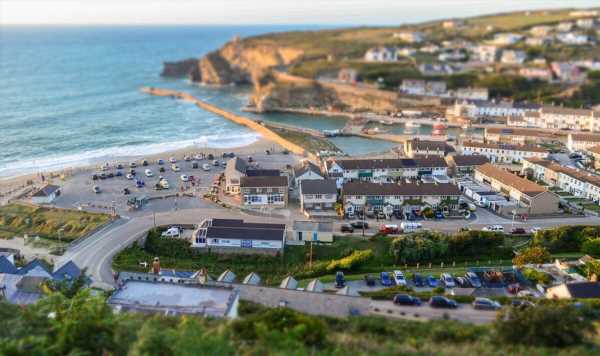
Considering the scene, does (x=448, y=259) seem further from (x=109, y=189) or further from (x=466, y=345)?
(x=109, y=189)

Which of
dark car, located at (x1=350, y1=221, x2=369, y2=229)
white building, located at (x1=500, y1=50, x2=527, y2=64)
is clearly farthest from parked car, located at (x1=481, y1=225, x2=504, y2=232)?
white building, located at (x1=500, y1=50, x2=527, y2=64)

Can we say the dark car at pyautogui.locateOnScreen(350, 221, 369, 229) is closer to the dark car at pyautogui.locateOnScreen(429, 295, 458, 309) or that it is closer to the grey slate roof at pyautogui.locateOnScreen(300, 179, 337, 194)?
the grey slate roof at pyautogui.locateOnScreen(300, 179, 337, 194)

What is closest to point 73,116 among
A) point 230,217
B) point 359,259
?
point 230,217

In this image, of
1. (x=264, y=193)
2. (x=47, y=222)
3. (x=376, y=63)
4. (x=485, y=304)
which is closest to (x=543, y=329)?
(x=485, y=304)

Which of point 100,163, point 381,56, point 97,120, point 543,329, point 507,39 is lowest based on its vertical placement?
point 100,163

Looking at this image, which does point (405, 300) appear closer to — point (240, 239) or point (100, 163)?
point (240, 239)

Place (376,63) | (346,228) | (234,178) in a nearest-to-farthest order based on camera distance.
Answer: (346,228) → (234,178) → (376,63)
